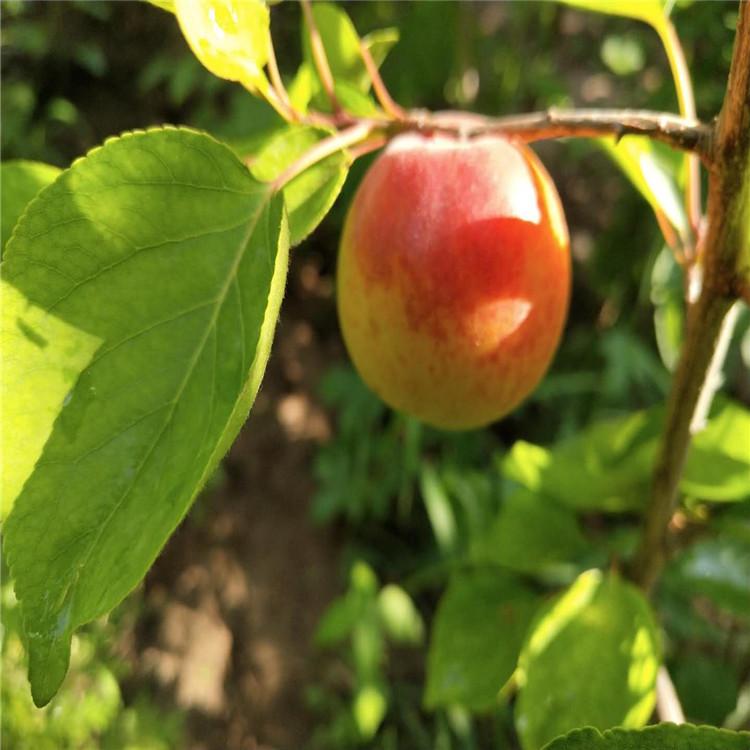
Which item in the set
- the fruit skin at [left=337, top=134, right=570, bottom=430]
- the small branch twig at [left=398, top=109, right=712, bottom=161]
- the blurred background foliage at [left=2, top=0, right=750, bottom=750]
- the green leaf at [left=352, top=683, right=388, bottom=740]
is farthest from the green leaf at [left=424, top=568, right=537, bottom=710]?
the green leaf at [left=352, top=683, right=388, bottom=740]

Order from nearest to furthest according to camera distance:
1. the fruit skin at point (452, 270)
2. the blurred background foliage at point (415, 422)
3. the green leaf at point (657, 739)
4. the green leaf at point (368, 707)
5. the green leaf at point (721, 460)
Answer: the green leaf at point (657, 739) → the fruit skin at point (452, 270) → the green leaf at point (721, 460) → the blurred background foliage at point (415, 422) → the green leaf at point (368, 707)

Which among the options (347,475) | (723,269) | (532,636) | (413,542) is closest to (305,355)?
(347,475)

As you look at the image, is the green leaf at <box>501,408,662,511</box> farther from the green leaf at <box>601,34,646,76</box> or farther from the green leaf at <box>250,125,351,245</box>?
the green leaf at <box>601,34,646,76</box>

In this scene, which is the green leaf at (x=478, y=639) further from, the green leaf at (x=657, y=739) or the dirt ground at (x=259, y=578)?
the dirt ground at (x=259, y=578)

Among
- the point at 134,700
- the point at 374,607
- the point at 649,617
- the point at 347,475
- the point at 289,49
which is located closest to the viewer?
the point at 649,617

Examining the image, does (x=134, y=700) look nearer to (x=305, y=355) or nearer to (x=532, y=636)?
(x=305, y=355)

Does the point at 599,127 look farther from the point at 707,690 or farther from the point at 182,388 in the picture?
the point at 707,690

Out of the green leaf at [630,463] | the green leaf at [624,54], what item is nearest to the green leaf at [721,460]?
the green leaf at [630,463]
